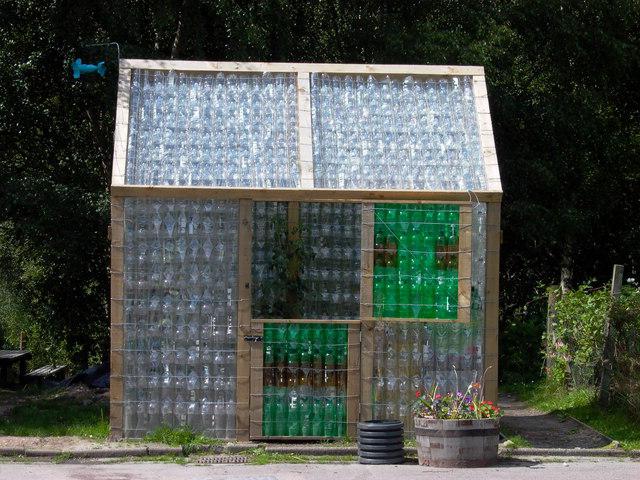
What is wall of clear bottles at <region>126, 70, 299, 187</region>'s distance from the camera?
11781 mm

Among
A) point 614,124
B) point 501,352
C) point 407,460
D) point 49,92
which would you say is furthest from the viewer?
Answer: point 614,124

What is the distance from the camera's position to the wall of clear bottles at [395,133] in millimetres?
11922

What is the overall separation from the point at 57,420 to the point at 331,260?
418 cm

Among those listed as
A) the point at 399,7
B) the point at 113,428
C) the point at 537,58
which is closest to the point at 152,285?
the point at 113,428

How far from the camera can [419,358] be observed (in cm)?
1173

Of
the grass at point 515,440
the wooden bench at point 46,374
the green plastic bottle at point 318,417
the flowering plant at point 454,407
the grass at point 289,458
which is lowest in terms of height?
the wooden bench at point 46,374

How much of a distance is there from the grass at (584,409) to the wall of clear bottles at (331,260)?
11.2 ft

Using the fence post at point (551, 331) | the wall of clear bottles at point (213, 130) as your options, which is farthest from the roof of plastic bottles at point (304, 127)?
the fence post at point (551, 331)

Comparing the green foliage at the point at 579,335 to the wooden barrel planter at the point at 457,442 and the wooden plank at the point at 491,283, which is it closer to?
the wooden plank at the point at 491,283

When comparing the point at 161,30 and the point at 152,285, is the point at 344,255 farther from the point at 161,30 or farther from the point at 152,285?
the point at 161,30

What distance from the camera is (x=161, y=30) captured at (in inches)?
704

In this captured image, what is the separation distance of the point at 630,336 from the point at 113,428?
632 centimetres

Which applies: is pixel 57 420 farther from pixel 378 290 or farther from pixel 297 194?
pixel 378 290

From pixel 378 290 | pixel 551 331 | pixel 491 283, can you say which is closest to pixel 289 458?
pixel 378 290
